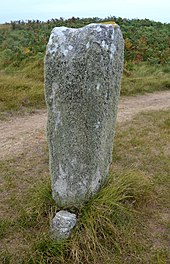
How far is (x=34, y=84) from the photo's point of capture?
805 cm

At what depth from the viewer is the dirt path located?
5238mm

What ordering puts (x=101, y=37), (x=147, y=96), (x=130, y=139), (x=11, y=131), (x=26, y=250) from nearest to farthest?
(x=101, y=37) → (x=26, y=250) → (x=130, y=139) → (x=11, y=131) → (x=147, y=96)

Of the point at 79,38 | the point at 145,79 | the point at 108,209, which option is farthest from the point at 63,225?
the point at 145,79

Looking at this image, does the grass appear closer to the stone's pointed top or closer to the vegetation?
the vegetation

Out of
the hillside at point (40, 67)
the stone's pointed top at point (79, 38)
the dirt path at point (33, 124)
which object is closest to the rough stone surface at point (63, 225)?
the stone's pointed top at point (79, 38)

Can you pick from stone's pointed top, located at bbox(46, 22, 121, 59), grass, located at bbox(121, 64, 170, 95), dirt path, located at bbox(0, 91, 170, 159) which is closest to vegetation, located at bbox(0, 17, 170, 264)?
dirt path, located at bbox(0, 91, 170, 159)

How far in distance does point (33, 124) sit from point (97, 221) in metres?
3.41

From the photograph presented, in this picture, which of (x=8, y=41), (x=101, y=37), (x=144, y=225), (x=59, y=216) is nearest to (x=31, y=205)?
(x=59, y=216)

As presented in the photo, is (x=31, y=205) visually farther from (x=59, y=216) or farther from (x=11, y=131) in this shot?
(x=11, y=131)

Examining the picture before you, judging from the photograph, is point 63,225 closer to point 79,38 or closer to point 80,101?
point 80,101

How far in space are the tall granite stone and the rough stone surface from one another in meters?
0.15

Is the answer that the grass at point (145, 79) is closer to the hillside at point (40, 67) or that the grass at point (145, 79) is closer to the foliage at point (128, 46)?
the hillside at point (40, 67)

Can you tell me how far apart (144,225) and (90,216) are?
1.98ft

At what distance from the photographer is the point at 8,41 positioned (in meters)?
14.9
